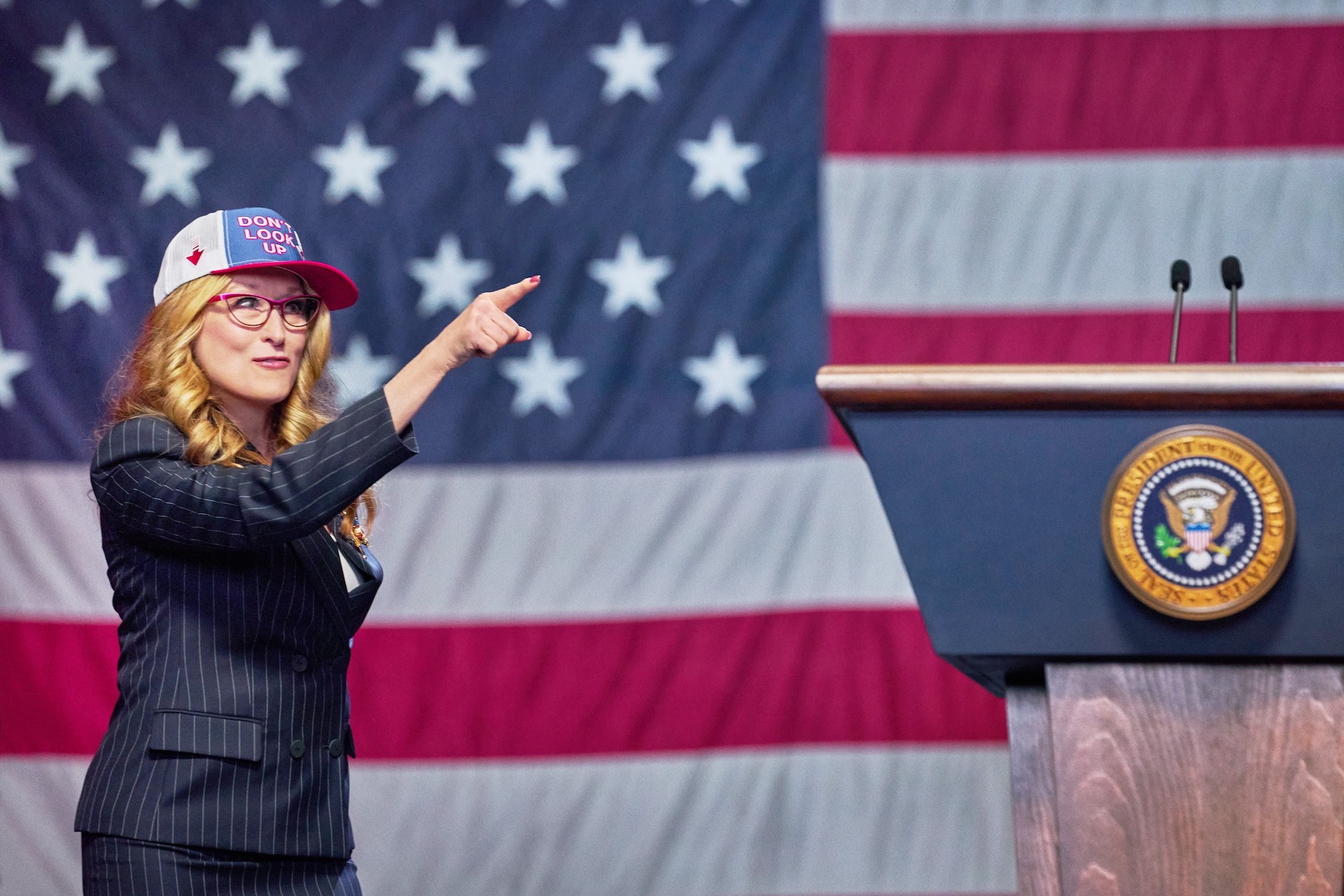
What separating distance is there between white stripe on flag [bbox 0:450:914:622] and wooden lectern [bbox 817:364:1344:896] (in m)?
1.54

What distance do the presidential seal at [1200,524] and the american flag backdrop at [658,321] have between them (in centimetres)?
160

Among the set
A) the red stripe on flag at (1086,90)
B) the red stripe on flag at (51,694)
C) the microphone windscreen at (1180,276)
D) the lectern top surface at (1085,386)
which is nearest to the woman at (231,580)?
the lectern top surface at (1085,386)

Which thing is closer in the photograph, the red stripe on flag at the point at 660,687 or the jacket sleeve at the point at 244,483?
the jacket sleeve at the point at 244,483

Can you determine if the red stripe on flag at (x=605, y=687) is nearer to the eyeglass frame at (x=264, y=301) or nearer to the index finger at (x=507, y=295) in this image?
the eyeglass frame at (x=264, y=301)

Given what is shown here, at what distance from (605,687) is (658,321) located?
0.77m

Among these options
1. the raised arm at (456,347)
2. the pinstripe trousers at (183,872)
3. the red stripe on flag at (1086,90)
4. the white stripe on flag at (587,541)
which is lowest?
the pinstripe trousers at (183,872)

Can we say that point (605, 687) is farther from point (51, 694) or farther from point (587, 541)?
point (51, 694)

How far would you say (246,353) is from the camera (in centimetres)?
140

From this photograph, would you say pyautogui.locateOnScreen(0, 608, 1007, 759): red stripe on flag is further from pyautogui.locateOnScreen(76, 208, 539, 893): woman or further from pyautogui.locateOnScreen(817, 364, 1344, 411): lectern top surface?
pyautogui.locateOnScreen(817, 364, 1344, 411): lectern top surface

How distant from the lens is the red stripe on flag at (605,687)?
8.80 feet

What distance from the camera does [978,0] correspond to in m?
2.82

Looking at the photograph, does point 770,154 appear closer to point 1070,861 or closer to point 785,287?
point 785,287

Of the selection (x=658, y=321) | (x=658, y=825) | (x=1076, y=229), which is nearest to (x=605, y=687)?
(x=658, y=825)

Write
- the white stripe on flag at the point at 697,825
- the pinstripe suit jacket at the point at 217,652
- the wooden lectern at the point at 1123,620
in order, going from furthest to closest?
the white stripe on flag at the point at 697,825 → the pinstripe suit jacket at the point at 217,652 → the wooden lectern at the point at 1123,620
